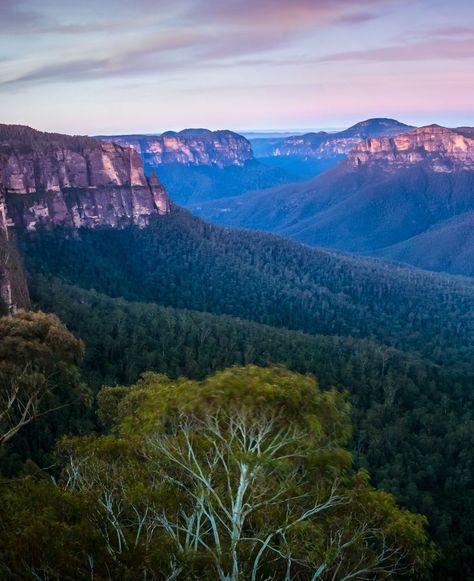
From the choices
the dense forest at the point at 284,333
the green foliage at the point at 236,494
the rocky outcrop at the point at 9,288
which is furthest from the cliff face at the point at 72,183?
the green foliage at the point at 236,494

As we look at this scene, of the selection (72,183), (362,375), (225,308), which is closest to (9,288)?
(362,375)

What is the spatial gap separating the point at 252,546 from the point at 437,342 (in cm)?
9345

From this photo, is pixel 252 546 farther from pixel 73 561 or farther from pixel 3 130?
pixel 3 130

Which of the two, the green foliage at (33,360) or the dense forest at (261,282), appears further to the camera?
the dense forest at (261,282)

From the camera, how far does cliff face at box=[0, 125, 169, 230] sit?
109 meters

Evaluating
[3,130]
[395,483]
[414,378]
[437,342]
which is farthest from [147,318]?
[3,130]

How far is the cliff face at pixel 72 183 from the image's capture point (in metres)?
109

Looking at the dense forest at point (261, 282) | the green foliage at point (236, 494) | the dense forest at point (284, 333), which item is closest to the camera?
the green foliage at point (236, 494)

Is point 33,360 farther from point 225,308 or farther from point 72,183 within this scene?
point 72,183

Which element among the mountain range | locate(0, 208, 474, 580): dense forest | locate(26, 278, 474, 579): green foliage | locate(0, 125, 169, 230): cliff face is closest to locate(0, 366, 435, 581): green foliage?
locate(0, 208, 474, 580): dense forest

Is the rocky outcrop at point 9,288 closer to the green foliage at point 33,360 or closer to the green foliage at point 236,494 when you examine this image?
the green foliage at point 33,360

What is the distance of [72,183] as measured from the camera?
12469cm

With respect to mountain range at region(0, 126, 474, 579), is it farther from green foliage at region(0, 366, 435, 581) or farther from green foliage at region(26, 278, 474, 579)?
green foliage at region(0, 366, 435, 581)

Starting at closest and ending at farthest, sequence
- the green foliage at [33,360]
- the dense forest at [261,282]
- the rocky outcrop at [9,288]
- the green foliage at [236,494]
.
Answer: the green foliage at [236,494] → the green foliage at [33,360] → the rocky outcrop at [9,288] → the dense forest at [261,282]
